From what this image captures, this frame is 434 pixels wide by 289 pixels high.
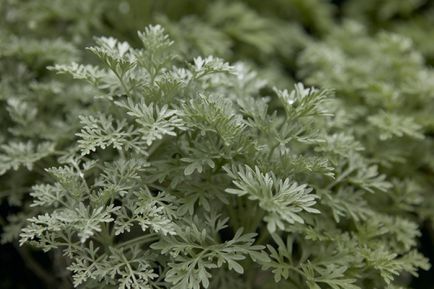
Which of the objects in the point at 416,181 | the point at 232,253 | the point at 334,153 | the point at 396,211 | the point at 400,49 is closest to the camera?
the point at 232,253

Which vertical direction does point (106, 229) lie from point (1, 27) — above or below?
below

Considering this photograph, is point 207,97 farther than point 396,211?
No

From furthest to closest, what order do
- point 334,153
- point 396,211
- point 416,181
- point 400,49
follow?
point 400,49 → point 416,181 → point 396,211 → point 334,153

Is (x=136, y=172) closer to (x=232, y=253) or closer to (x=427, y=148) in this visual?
(x=232, y=253)

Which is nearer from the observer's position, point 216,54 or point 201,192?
point 201,192

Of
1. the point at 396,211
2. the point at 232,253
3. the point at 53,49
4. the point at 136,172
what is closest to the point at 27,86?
the point at 53,49

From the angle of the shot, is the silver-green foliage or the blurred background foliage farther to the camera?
the blurred background foliage

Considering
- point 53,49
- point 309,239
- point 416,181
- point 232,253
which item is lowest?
point 416,181

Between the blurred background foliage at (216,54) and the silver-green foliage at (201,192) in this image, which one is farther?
the blurred background foliage at (216,54)
